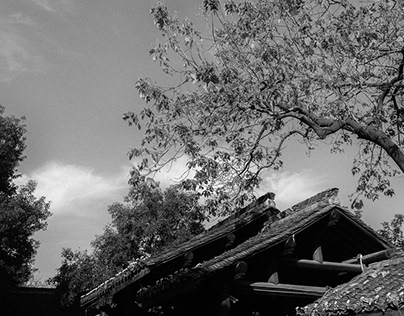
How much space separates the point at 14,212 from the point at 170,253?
1807 cm

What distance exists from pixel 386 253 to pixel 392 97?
4553mm

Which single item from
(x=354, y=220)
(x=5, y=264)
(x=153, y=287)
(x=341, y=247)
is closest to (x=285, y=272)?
(x=341, y=247)

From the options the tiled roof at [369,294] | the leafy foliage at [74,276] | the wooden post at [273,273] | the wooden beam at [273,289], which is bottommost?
the tiled roof at [369,294]

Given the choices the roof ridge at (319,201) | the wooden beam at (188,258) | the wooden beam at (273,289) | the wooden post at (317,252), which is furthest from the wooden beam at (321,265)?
the wooden beam at (188,258)

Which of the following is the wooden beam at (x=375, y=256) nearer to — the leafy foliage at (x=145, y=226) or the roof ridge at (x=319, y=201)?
the roof ridge at (x=319, y=201)

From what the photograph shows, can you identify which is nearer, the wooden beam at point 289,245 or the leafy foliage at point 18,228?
the wooden beam at point 289,245

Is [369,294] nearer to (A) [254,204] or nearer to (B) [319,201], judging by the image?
(B) [319,201]

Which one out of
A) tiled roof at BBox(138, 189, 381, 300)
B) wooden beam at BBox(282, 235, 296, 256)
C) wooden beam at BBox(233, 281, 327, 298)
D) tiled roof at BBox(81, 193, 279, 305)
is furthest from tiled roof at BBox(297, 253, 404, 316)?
tiled roof at BBox(81, 193, 279, 305)

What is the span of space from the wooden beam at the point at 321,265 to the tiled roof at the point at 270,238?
2.25 ft

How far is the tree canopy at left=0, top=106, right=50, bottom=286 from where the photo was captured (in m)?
24.5

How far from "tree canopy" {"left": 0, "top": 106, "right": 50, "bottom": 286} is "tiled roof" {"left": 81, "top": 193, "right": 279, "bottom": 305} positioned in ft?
53.6

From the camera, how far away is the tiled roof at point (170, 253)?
874 cm

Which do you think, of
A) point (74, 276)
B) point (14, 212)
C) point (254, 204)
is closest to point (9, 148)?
point (14, 212)

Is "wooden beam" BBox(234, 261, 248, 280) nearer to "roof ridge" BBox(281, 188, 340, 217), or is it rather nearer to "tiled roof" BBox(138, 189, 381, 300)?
"tiled roof" BBox(138, 189, 381, 300)
